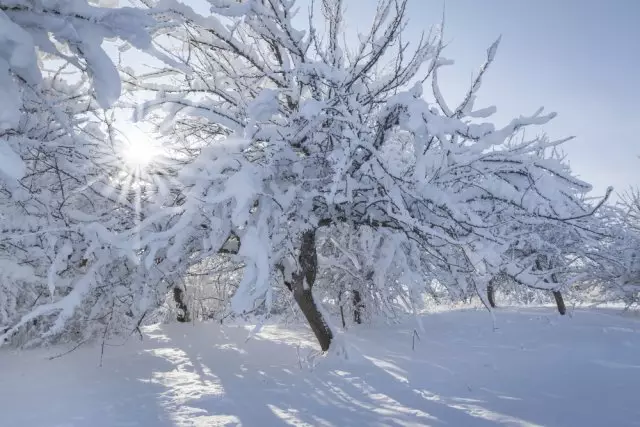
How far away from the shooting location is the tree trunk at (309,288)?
17.7 ft

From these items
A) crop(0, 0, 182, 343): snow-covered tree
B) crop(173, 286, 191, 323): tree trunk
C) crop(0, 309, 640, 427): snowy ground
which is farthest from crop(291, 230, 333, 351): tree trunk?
crop(173, 286, 191, 323): tree trunk

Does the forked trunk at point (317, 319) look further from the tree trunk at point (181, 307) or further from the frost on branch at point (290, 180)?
the tree trunk at point (181, 307)

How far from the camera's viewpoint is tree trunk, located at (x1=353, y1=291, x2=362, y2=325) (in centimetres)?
1040

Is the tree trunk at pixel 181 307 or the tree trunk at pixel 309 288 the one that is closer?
the tree trunk at pixel 309 288

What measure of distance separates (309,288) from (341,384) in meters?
1.53

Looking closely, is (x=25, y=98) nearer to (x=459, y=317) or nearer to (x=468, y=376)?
(x=468, y=376)

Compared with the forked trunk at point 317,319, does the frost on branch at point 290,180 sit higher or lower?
higher

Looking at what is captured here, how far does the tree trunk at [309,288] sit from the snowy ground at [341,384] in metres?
0.49

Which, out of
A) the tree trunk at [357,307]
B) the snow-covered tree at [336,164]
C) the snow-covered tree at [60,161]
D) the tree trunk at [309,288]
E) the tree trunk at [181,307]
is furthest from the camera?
the tree trunk at [181,307]

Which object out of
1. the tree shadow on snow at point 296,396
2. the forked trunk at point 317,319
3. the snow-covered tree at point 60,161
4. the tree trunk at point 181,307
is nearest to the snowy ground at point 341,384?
the tree shadow on snow at point 296,396

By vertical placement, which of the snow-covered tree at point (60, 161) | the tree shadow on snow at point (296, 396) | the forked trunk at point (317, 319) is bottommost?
the tree shadow on snow at point (296, 396)

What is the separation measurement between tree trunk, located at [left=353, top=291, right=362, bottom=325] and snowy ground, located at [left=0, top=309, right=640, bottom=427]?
322 centimetres

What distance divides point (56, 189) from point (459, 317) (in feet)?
28.7

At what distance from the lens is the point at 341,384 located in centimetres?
427
